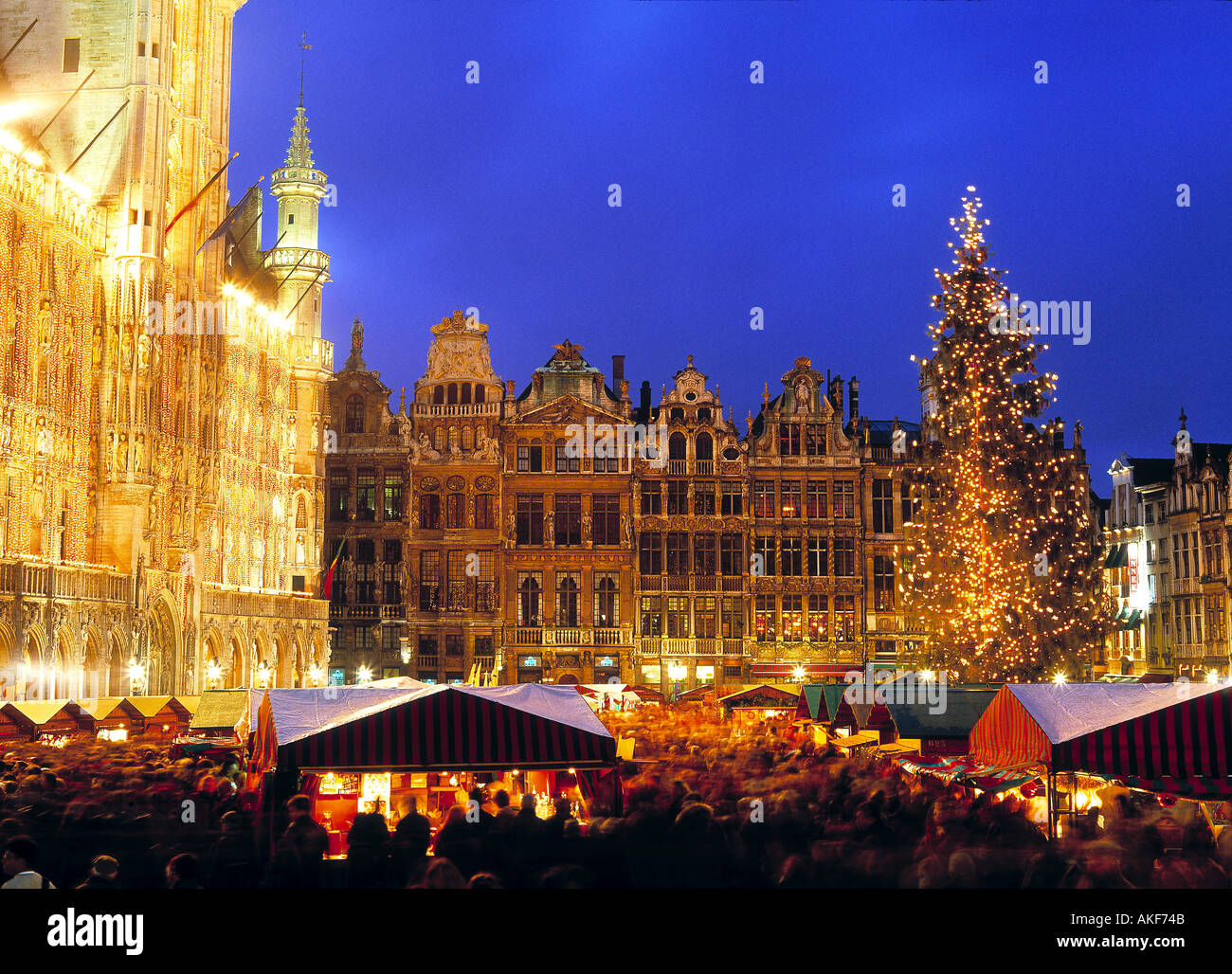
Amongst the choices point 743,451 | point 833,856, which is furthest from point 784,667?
point 833,856

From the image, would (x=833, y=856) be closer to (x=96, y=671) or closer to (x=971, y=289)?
(x=971, y=289)

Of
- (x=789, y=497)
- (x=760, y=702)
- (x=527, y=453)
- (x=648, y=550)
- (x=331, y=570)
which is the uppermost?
(x=527, y=453)

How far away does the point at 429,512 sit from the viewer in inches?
2411

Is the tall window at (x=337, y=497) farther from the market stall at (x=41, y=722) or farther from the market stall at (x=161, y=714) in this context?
the market stall at (x=41, y=722)

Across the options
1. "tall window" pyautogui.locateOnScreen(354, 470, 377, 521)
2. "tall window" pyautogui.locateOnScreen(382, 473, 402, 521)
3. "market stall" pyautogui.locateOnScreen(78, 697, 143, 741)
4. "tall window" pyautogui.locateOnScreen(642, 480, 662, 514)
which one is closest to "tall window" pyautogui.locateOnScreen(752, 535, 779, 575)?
"tall window" pyautogui.locateOnScreen(642, 480, 662, 514)

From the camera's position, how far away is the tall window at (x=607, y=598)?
6097 centimetres

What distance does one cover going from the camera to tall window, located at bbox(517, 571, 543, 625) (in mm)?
60781

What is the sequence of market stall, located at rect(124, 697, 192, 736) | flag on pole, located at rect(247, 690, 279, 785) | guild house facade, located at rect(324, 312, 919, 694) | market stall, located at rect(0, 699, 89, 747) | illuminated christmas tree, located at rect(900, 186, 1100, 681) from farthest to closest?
1. guild house facade, located at rect(324, 312, 919, 694)
2. illuminated christmas tree, located at rect(900, 186, 1100, 681)
3. market stall, located at rect(124, 697, 192, 736)
4. market stall, located at rect(0, 699, 89, 747)
5. flag on pole, located at rect(247, 690, 279, 785)

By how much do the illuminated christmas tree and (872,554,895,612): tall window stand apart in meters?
24.7

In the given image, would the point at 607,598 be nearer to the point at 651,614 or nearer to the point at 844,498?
the point at 651,614

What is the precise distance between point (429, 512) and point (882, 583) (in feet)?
70.8

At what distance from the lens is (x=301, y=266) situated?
61.3 metres

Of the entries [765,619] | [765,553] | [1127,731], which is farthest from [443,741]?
[765,553]
